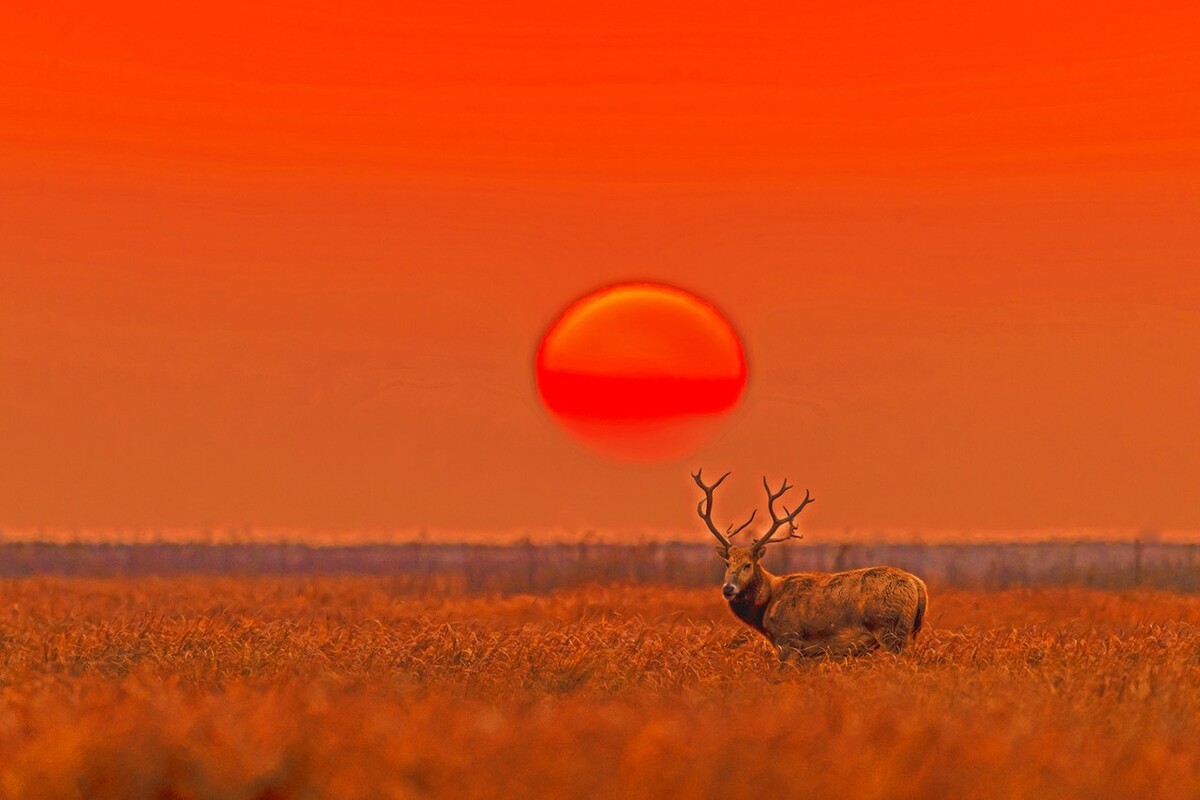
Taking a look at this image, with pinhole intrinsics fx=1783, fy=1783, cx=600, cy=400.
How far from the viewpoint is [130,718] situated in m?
9.70

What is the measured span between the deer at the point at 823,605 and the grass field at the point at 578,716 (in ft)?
1.37

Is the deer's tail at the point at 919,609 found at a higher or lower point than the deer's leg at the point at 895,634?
higher

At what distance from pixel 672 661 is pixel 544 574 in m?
31.0

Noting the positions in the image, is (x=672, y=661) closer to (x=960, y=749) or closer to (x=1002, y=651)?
(x=1002, y=651)

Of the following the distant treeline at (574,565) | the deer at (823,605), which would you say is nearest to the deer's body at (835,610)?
the deer at (823,605)

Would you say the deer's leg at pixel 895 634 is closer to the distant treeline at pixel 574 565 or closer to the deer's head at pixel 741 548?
the deer's head at pixel 741 548

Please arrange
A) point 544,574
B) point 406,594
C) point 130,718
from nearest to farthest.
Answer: point 130,718
point 406,594
point 544,574

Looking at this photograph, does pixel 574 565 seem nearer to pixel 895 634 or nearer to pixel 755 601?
pixel 755 601

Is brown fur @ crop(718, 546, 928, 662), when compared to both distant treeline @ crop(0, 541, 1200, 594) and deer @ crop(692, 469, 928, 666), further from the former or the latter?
distant treeline @ crop(0, 541, 1200, 594)

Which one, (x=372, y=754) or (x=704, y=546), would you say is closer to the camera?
(x=372, y=754)

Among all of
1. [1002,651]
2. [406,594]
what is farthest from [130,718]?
[406,594]

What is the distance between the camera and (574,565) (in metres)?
50.7

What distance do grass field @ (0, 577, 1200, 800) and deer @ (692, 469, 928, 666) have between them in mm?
418

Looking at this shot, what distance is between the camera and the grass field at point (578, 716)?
8.33 meters
